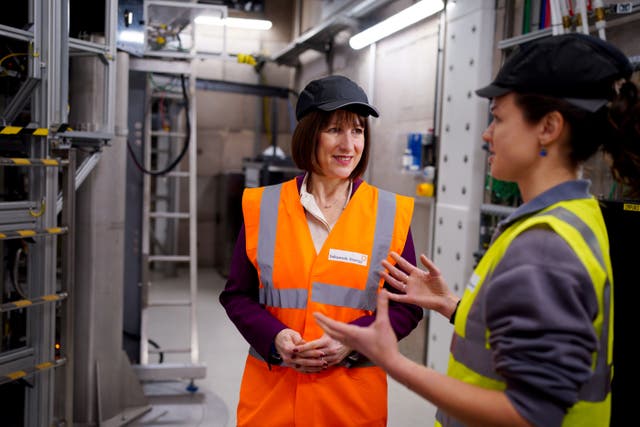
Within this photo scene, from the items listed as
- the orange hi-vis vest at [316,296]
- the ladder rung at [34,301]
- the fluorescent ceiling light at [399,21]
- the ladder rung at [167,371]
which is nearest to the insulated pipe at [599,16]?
the orange hi-vis vest at [316,296]

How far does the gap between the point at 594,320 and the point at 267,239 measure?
0.95 metres

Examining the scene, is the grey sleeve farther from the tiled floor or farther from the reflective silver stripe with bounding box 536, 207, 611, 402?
the tiled floor

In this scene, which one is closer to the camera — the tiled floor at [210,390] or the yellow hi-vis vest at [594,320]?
the yellow hi-vis vest at [594,320]

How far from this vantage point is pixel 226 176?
313 inches

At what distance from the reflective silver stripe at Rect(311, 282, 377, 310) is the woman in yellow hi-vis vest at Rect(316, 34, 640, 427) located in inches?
21.8

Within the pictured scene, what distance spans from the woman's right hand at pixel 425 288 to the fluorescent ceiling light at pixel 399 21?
2679 mm

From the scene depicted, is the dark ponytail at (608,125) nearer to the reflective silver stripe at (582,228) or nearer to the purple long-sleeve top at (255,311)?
the reflective silver stripe at (582,228)

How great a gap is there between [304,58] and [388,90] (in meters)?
2.98

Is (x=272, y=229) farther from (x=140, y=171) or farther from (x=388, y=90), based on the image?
(x=388, y=90)

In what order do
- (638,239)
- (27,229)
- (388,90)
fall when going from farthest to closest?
(388,90), (27,229), (638,239)

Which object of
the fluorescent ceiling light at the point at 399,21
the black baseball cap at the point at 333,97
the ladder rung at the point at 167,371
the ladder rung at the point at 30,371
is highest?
the fluorescent ceiling light at the point at 399,21

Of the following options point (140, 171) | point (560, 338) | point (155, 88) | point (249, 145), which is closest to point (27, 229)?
point (140, 171)

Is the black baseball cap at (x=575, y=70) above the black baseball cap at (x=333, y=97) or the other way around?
the other way around

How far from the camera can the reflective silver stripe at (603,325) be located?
2.90 feet
